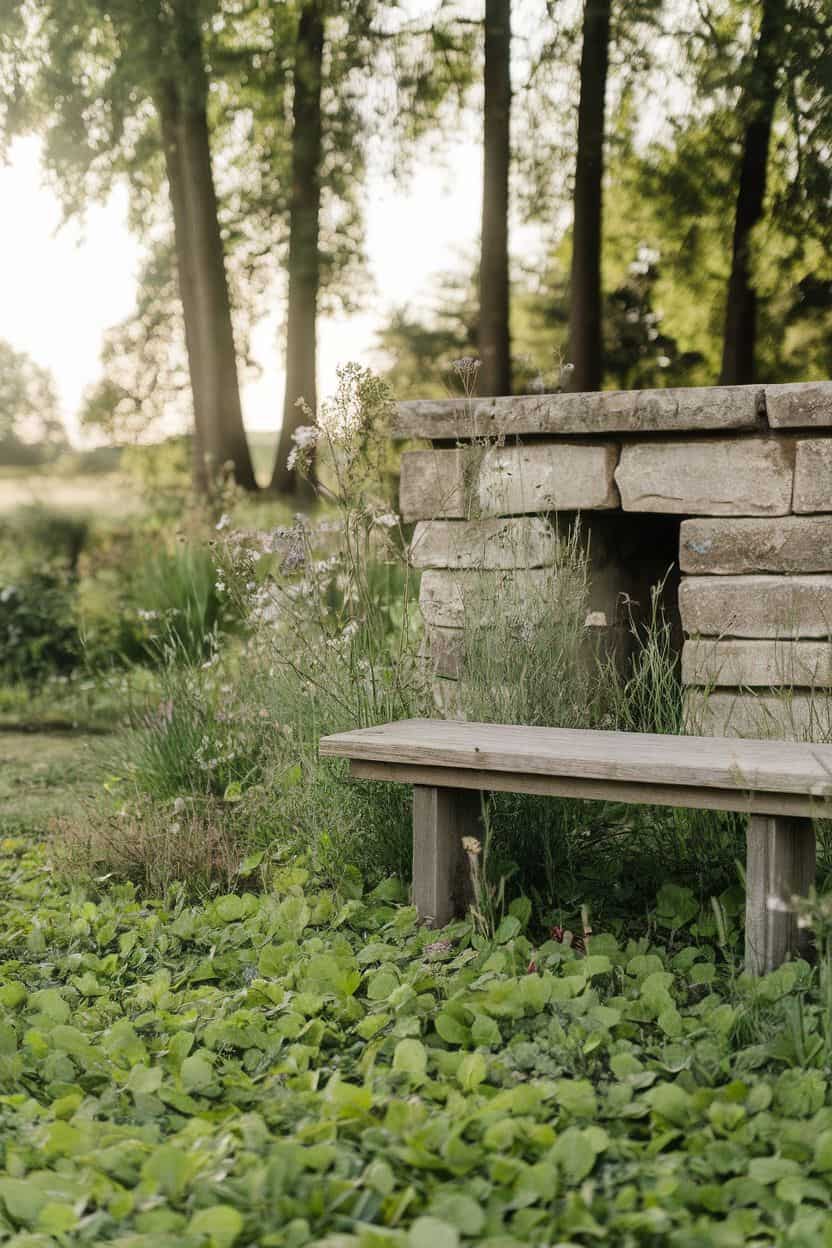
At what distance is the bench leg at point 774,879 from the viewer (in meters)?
2.41

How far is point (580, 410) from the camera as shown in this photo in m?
3.71

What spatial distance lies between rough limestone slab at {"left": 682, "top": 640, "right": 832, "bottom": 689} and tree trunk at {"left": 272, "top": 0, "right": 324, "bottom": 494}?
23.7 feet

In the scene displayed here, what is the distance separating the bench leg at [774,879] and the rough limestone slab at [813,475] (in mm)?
1319

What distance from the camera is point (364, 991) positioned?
2.65 m

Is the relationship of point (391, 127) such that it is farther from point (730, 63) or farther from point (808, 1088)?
point (808, 1088)

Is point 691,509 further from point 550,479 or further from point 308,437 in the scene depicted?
point 308,437

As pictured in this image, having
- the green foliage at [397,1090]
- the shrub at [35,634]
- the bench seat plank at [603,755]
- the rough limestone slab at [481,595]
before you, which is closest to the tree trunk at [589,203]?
the shrub at [35,634]

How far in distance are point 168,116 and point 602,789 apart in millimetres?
9468

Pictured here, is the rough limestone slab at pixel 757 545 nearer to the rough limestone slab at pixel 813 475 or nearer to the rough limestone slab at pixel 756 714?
the rough limestone slab at pixel 813 475

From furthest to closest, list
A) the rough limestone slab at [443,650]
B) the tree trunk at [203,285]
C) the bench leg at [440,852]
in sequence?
the tree trunk at [203,285], the rough limestone slab at [443,650], the bench leg at [440,852]

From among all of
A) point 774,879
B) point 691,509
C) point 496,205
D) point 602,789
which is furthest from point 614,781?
point 496,205

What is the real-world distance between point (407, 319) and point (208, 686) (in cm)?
934

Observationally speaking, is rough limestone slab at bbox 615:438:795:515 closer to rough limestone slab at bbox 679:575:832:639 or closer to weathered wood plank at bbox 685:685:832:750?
rough limestone slab at bbox 679:575:832:639

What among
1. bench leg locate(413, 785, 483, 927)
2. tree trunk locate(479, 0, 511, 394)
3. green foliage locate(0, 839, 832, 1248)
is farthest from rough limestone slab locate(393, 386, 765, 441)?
tree trunk locate(479, 0, 511, 394)
